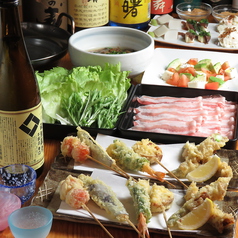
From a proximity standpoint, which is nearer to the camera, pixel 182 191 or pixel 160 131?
pixel 182 191

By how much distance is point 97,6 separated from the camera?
2.61 metres

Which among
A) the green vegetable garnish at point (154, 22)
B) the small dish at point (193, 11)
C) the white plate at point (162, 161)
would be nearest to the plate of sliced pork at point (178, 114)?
the white plate at point (162, 161)

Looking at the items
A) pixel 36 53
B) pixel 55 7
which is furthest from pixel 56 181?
pixel 55 7

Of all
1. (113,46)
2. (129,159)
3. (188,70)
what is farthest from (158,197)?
(113,46)

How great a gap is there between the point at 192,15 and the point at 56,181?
2.07 metres

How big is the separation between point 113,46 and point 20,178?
4.12 feet

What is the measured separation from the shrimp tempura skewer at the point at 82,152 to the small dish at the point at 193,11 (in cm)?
188

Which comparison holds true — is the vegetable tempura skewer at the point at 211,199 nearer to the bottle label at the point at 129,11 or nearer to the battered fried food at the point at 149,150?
the battered fried food at the point at 149,150

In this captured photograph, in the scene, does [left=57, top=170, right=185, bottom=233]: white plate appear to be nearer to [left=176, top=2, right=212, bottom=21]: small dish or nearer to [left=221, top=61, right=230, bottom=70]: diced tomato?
[left=221, top=61, right=230, bottom=70]: diced tomato

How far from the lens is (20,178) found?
133 centimetres

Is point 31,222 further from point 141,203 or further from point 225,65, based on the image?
point 225,65

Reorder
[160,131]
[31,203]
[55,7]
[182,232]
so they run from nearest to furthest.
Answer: [182,232], [31,203], [160,131], [55,7]

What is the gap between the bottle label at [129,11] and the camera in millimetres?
2729

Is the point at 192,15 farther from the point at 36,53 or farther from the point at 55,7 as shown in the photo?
the point at 36,53
